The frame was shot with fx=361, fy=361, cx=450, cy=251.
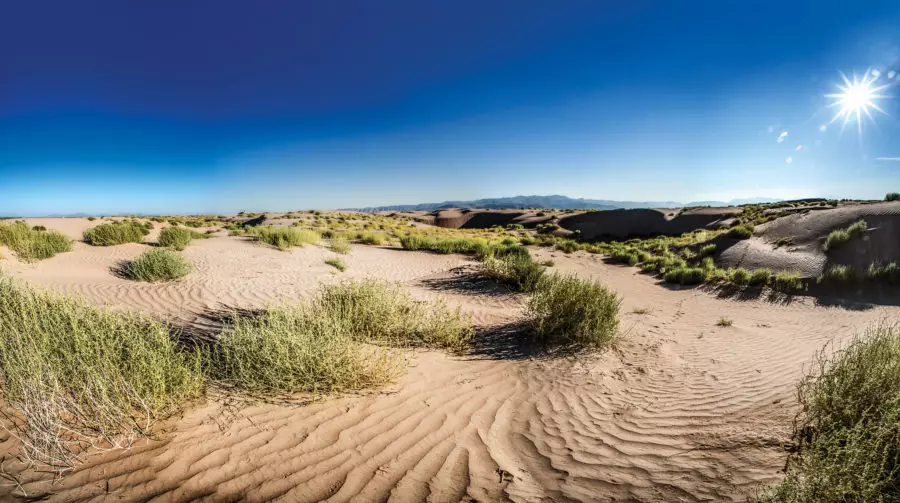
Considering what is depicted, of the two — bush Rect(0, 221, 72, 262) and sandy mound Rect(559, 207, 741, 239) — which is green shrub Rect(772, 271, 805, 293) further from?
bush Rect(0, 221, 72, 262)

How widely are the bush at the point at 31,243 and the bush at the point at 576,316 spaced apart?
13423mm

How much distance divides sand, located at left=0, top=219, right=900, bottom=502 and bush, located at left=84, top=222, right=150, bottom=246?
938 cm

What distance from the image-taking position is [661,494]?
2.51m

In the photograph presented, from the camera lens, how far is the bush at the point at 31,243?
9836 millimetres

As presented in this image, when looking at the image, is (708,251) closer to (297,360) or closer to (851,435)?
(851,435)

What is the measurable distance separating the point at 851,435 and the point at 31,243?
16.4m

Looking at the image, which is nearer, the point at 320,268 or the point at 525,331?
the point at 525,331

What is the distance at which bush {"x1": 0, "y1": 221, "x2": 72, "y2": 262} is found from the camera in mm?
9836

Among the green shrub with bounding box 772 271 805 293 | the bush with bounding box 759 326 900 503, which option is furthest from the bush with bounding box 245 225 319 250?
the green shrub with bounding box 772 271 805 293

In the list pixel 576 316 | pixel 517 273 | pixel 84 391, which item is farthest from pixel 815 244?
pixel 84 391

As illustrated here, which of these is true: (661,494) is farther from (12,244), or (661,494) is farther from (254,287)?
(12,244)

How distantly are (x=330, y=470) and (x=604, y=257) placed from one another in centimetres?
1804

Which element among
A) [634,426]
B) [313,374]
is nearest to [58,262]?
[313,374]

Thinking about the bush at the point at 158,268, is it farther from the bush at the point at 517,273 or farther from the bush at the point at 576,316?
Result: the bush at the point at 576,316
